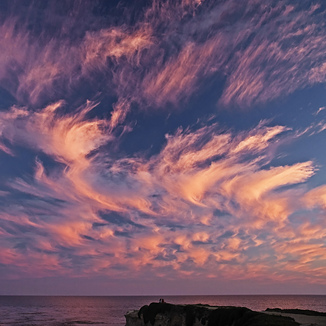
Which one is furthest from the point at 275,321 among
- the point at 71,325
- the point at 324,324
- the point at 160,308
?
the point at 71,325

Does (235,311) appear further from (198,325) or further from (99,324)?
(99,324)

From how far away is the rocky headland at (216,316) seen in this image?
2739cm

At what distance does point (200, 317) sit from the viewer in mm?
38156

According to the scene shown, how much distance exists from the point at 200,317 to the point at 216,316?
154 inches

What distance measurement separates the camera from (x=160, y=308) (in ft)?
153

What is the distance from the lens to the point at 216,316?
34.9 metres

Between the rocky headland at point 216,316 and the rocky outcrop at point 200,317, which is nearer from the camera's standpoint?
the rocky headland at point 216,316

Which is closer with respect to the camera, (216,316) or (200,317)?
(216,316)

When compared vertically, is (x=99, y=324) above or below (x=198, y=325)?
above

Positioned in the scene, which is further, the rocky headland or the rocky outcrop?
the rocky outcrop

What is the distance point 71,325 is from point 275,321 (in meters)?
70.4

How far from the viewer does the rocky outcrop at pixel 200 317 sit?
27.6m

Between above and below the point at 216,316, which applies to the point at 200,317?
above

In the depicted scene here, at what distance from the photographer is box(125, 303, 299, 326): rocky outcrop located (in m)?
27.6
